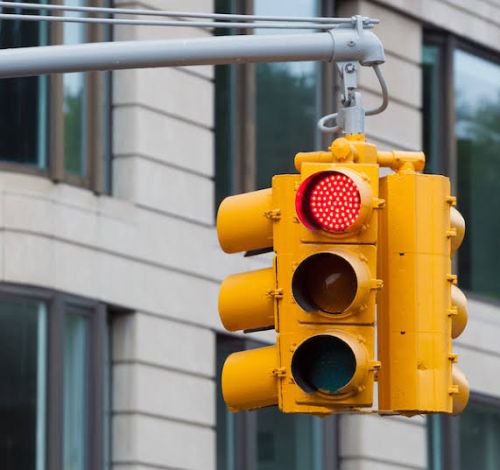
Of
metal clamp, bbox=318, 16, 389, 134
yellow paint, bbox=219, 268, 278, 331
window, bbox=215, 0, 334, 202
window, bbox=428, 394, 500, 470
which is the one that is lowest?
yellow paint, bbox=219, 268, 278, 331

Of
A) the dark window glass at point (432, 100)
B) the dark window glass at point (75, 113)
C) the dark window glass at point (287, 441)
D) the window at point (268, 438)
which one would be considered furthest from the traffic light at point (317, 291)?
the dark window glass at point (432, 100)

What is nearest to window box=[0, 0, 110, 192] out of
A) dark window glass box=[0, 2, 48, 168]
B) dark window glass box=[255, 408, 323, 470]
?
dark window glass box=[0, 2, 48, 168]

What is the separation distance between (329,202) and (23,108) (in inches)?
446

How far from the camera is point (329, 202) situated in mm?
8484

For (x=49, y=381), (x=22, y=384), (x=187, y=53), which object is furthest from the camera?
(x=49, y=381)

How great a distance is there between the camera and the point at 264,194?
8688 millimetres

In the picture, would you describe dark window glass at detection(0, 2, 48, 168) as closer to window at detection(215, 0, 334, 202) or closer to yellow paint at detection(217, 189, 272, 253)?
window at detection(215, 0, 334, 202)

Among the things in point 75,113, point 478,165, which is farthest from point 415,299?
point 478,165

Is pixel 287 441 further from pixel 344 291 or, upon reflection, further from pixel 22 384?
pixel 344 291

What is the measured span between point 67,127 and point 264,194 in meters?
11.5

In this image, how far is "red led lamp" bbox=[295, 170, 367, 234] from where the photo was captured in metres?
8.41

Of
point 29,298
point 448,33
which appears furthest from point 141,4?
point 448,33

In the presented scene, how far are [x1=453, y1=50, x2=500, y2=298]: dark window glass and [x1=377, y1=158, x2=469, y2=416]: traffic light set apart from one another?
56.9 feet

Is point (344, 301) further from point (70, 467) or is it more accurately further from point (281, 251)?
point (70, 467)
